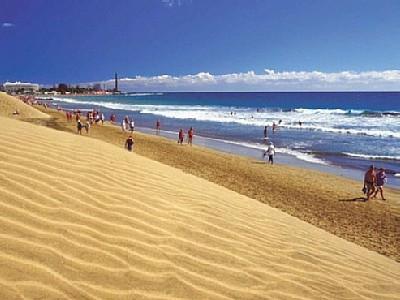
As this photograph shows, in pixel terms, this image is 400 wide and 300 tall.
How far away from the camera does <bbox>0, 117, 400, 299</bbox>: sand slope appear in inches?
138

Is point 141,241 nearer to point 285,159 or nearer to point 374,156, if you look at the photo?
point 285,159

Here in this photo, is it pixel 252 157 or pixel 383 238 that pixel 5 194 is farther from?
pixel 252 157

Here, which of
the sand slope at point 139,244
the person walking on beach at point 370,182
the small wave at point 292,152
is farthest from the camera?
the small wave at point 292,152

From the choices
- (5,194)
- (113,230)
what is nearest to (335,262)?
(113,230)

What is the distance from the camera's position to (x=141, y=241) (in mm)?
4312

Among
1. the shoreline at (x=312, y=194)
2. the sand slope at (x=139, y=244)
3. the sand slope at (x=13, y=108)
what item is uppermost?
the sand slope at (x=13, y=108)

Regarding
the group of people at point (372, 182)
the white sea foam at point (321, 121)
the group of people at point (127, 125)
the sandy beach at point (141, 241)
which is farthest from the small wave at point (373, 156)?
the sandy beach at point (141, 241)

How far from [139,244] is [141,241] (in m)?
0.07

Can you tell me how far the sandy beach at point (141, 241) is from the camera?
351 centimetres

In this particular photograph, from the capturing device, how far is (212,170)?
1748 cm

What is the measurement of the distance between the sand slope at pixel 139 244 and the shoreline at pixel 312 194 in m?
3.61

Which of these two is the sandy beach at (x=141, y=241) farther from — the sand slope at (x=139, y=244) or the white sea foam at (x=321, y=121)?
the white sea foam at (x=321, y=121)

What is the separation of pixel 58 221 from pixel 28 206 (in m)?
0.36

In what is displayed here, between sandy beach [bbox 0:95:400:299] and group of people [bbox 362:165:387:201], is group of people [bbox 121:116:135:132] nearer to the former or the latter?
group of people [bbox 362:165:387:201]
